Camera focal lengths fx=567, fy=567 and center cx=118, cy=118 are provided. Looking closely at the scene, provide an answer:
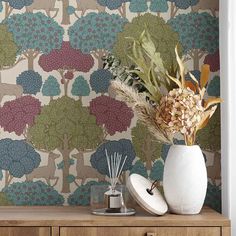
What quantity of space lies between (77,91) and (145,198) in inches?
28.4

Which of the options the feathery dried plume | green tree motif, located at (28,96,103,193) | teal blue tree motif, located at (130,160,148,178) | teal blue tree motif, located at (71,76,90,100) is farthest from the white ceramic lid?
teal blue tree motif, located at (71,76,90,100)

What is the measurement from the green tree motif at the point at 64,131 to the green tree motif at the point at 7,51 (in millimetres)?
286

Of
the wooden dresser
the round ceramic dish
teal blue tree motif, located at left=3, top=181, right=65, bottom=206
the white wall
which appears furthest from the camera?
teal blue tree motif, located at left=3, top=181, right=65, bottom=206

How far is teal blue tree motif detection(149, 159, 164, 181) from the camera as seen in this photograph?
2838 mm

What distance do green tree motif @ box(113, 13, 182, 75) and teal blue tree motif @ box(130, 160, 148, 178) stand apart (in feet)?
1.64

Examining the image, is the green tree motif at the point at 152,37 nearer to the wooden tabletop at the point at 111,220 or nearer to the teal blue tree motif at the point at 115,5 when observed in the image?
the teal blue tree motif at the point at 115,5

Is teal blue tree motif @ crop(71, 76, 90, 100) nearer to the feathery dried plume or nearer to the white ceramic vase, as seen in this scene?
the feathery dried plume

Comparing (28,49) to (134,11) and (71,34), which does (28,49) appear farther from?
(134,11)

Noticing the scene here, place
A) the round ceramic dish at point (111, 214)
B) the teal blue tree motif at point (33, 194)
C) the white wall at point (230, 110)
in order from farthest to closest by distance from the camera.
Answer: the teal blue tree motif at point (33, 194) → the white wall at point (230, 110) → the round ceramic dish at point (111, 214)

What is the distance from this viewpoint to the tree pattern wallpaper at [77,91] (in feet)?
9.26

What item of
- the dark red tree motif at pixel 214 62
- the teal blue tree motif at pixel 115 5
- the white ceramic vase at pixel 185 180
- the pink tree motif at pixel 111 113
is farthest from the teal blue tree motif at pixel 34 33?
the white ceramic vase at pixel 185 180

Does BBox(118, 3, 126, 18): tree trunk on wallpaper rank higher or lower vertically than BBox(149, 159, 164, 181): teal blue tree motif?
higher

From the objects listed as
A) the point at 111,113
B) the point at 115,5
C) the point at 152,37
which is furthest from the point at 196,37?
the point at 111,113

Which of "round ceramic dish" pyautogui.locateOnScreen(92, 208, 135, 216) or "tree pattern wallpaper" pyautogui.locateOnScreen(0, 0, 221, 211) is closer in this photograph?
"round ceramic dish" pyautogui.locateOnScreen(92, 208, 135, 216)
